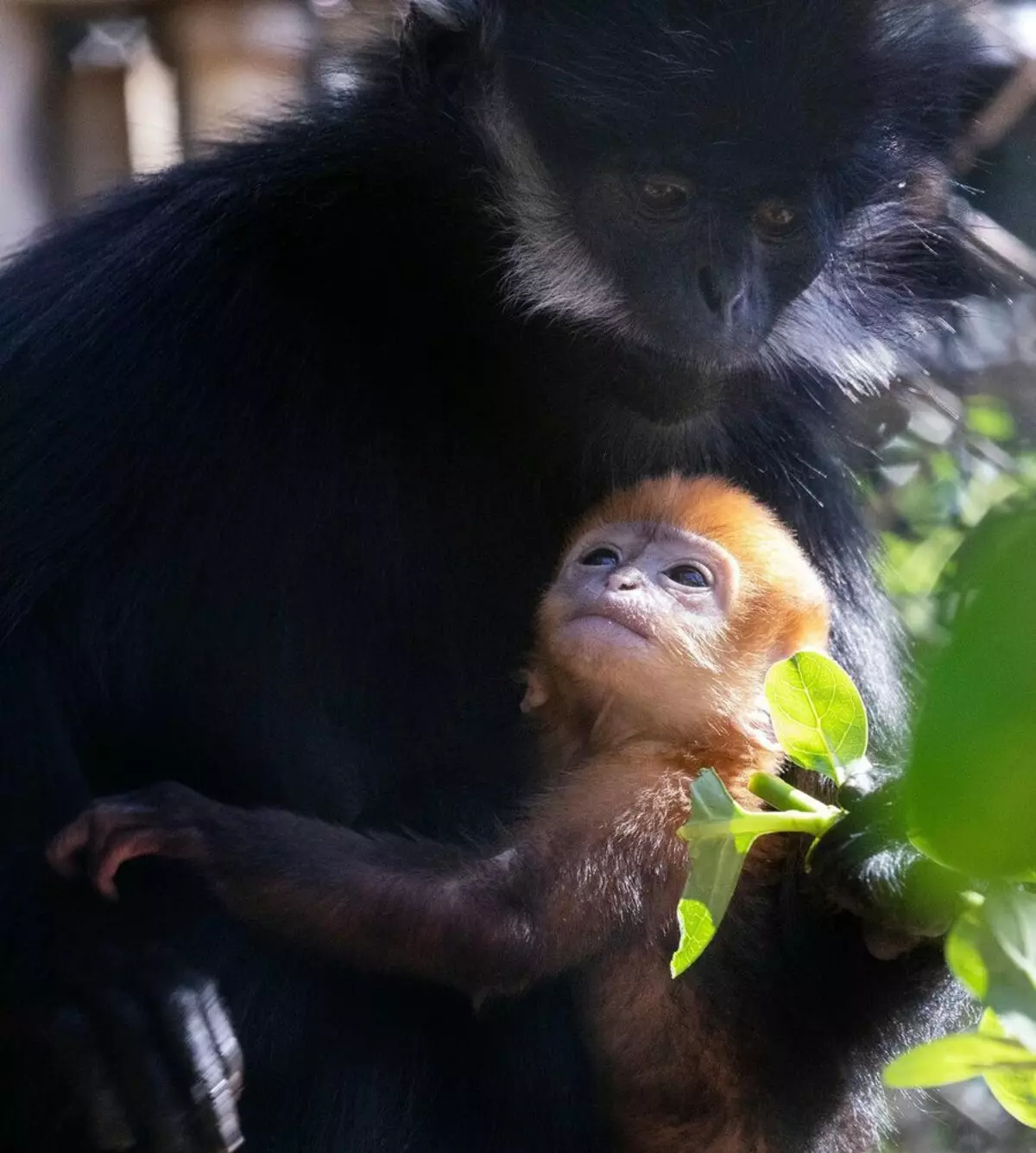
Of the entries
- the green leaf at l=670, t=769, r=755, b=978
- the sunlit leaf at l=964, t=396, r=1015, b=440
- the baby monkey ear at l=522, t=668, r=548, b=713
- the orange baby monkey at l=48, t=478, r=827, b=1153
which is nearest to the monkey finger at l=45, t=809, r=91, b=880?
the orange baby monkey at l=48, t=478, r=827, b=1153

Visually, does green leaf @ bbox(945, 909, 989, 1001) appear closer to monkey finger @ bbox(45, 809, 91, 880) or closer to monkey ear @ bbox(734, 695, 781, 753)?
monkey ear @ bbox(734, 695, 781, 753)

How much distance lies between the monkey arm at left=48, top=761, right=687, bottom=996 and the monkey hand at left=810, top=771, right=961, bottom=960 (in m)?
0.20

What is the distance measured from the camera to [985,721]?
445mm

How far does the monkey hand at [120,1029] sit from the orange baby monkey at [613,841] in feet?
0.42

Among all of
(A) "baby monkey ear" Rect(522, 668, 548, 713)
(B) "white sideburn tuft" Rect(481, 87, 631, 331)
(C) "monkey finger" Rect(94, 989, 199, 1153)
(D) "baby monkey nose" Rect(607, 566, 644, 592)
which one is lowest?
(C) "monkey finger" Rect(94, 989, 199, 1153)

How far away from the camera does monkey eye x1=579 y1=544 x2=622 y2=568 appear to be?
190 centimetres

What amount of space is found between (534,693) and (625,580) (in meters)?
0.21

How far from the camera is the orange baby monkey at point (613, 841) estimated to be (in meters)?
1.66

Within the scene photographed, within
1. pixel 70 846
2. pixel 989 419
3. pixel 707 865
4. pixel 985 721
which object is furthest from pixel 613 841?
pixel 989 419

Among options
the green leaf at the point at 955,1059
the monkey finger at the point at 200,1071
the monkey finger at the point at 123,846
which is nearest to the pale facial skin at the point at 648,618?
the monkey finger at the point at 123,846

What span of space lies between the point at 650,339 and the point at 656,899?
2.33 feet

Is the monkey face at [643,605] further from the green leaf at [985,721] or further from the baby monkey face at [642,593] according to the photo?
the green leaf at [985,721]

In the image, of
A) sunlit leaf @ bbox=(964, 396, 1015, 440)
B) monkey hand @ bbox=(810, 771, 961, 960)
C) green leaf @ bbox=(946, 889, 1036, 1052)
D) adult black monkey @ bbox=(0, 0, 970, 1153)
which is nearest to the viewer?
green leaf @ bbox=(946, 889, 1036, 1052)

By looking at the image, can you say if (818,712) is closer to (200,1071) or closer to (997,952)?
(997,952)
